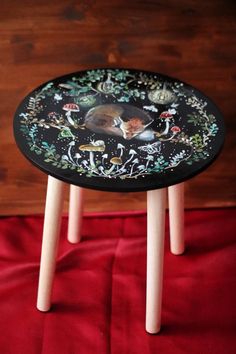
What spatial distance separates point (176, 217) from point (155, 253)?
230mm

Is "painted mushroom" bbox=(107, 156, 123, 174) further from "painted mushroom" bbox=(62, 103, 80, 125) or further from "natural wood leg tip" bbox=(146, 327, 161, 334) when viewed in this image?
"natural wood leg tip" bbox=(146, 327, 161, 334)

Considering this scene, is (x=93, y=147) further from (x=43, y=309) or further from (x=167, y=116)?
(x=43, y=309)

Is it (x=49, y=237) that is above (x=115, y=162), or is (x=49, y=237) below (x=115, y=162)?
below

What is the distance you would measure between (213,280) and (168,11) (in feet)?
1.90

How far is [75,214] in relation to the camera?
1.28 meters

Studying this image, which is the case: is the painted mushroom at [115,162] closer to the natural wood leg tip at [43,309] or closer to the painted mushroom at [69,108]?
the painted mushroom at [69,108]

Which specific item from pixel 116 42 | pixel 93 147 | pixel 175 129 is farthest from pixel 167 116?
pixel 116 42

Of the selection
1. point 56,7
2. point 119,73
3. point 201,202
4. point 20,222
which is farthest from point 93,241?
point 56,7

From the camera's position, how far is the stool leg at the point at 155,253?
0.98 meters

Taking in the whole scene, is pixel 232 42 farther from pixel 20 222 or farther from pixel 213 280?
pixel 20 222

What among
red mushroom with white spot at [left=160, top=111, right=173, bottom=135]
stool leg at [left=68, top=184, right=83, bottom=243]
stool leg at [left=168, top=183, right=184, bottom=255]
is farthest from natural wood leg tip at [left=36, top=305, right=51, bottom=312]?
red mushroom with white spot at [left=160, top=111, right=173, bottom=135]

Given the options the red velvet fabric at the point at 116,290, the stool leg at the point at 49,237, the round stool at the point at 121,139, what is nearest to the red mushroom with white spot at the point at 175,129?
the round stool at the point at 121,139

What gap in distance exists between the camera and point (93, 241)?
4.43ft

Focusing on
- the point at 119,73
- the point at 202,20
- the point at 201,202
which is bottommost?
the point at 201,202
